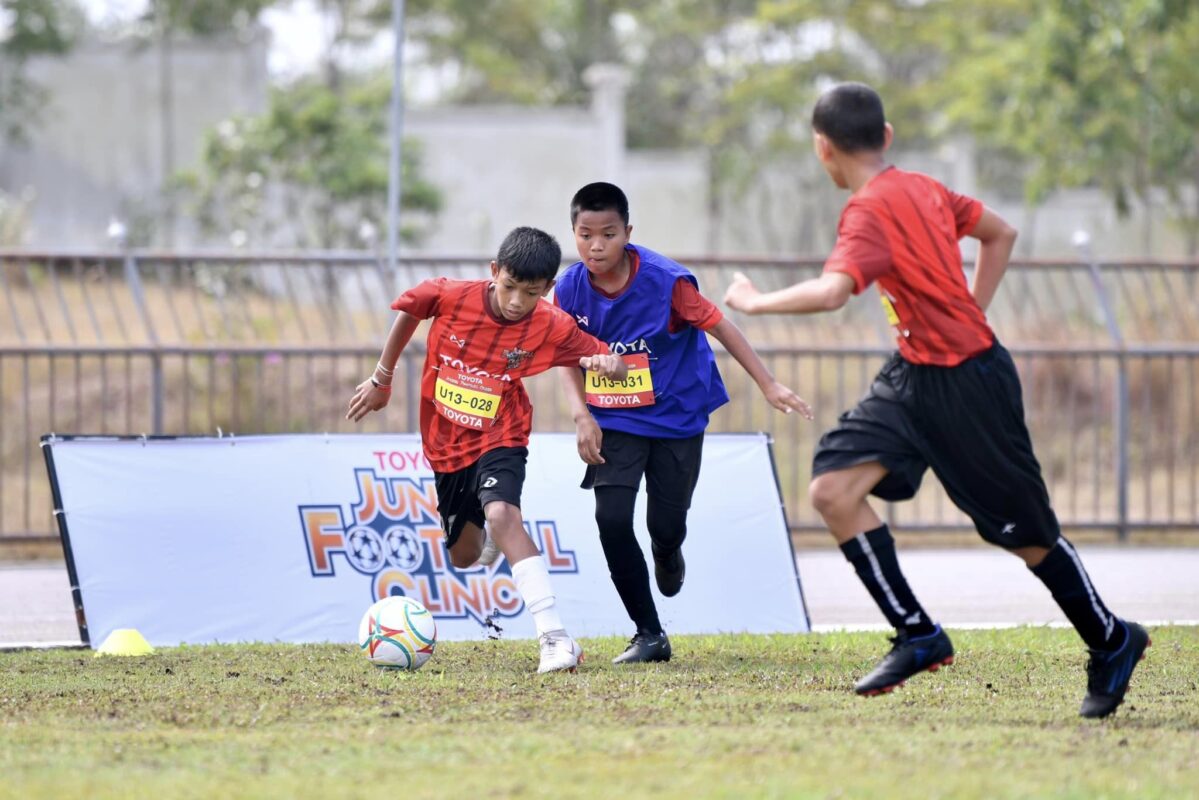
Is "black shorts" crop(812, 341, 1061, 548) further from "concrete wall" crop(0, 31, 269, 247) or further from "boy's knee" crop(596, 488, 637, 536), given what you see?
"concrete wall" crop(0, 31, 269, 247)

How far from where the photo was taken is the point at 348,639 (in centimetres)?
757

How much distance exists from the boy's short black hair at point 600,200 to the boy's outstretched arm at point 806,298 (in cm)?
154

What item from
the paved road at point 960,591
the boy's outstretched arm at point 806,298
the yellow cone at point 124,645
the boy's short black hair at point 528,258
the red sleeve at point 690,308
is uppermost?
the boy's short black hair at point 528,258

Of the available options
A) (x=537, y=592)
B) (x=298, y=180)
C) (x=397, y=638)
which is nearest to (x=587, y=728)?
(x=537, y=592)

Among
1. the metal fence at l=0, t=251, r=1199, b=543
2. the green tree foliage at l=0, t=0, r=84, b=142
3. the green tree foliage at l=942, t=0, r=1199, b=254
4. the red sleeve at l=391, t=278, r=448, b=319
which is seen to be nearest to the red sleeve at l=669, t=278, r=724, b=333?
the red sleeve at l=391, t=278, r=448, b=319

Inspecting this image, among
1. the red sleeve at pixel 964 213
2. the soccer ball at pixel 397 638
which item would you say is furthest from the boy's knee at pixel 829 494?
the soccer ball at pixel 397 638

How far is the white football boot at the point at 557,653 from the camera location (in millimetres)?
6203

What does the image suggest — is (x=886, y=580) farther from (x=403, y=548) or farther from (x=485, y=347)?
(x=403, y=548)

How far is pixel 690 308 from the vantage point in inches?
257

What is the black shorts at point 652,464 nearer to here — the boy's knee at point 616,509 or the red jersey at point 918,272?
the boy's knee at point 616,509

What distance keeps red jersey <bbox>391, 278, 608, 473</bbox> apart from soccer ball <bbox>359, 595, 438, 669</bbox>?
2.17ft

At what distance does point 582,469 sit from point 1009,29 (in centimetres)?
2747

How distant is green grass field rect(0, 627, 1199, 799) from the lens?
4066mm

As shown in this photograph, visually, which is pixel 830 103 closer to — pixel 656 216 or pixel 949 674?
pixel 949 674
